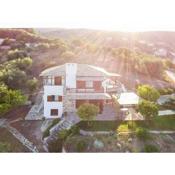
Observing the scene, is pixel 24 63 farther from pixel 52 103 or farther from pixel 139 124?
pixel 139 124

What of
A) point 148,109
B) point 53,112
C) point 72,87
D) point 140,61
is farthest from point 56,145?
point 140,61

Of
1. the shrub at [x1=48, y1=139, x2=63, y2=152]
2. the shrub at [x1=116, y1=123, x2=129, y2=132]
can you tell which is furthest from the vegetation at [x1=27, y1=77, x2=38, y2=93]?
the shrub at [x1=116, y1=123, x2=129, y2=132]

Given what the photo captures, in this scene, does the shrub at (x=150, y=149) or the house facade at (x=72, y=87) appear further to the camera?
the house facade at (x=72, y=87)

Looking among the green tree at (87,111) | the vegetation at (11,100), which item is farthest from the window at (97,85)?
the vegetation at (11,100)

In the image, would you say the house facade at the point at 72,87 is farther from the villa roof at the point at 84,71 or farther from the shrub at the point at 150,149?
the shrub at the point at 150,149

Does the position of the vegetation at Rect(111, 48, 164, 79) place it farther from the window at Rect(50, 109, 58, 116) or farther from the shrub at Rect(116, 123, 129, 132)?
the window at Rect(50, 109, 58, 116)
